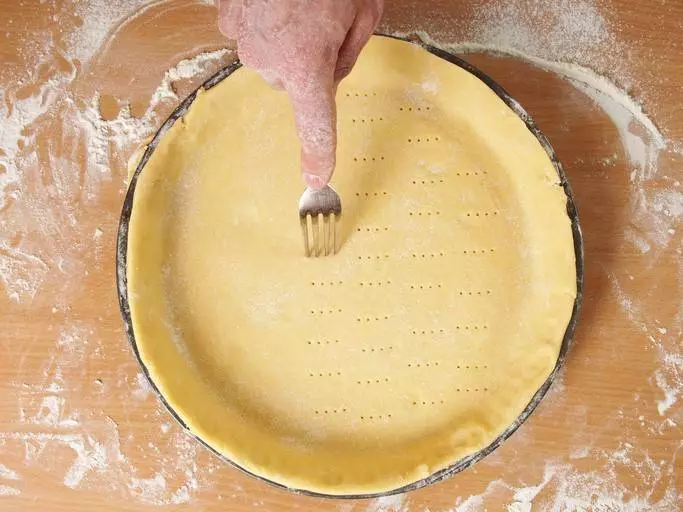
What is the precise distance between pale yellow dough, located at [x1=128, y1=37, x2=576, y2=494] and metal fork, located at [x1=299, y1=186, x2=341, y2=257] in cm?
4

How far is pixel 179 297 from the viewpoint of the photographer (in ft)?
3.32

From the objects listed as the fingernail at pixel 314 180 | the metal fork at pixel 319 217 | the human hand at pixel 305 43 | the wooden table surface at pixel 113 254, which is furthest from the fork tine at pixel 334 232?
the wooden table surface at pixel 113 254

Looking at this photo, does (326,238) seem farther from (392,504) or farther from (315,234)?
(392,504)

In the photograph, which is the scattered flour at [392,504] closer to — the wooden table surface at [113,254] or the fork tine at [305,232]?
the wooden table surface at [113,254]

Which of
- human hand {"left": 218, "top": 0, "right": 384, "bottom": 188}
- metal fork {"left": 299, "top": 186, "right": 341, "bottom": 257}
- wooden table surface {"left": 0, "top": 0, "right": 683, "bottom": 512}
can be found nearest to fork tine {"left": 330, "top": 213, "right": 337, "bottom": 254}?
metal fork {"left": 299, "top": 186, "right": 341, "bottom": 257}

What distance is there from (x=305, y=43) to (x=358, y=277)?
0.50m

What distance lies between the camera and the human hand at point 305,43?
0.57 m

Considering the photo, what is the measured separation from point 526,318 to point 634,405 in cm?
29

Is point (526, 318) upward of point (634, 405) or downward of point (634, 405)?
upward

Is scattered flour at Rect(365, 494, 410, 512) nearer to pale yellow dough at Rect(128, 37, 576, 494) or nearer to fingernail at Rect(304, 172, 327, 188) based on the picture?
pale yellow dough at Rect(128, 37, 576, 494)

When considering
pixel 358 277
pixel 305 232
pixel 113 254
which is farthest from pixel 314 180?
pixel 113 254

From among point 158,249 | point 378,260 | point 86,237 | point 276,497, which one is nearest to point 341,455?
point 276,497

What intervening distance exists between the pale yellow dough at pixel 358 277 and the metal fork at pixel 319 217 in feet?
0.13

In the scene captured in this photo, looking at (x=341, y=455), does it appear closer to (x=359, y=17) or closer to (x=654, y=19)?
(x=359, y=17)
